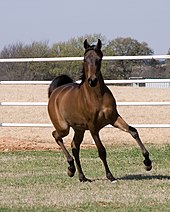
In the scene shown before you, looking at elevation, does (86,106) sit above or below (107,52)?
above

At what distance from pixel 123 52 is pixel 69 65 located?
49.2ft

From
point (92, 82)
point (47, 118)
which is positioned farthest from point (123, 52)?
point (92, 82)

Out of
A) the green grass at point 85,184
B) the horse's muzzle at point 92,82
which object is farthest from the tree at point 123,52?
the horse's muzzle at point 92,82

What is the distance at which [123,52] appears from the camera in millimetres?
34625

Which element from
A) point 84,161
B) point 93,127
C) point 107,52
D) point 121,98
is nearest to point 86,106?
point 93,127

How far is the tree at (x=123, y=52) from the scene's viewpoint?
712 inches

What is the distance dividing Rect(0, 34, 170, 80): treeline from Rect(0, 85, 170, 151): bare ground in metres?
1.26

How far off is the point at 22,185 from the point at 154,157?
11.4 feet

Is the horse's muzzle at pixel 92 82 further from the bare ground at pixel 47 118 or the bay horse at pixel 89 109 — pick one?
the bare ground at pixel 47 118

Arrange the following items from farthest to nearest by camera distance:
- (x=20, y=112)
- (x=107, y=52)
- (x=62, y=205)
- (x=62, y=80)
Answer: (x=107, y=52) → (x=20, y=112) → (x=62, y=80) → (x=62, y=205)

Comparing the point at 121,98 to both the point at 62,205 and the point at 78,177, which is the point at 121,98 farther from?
the point at 62,205

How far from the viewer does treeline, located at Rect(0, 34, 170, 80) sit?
18.2 m

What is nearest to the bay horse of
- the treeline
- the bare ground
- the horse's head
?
the horse's head

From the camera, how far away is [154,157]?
12.4m
